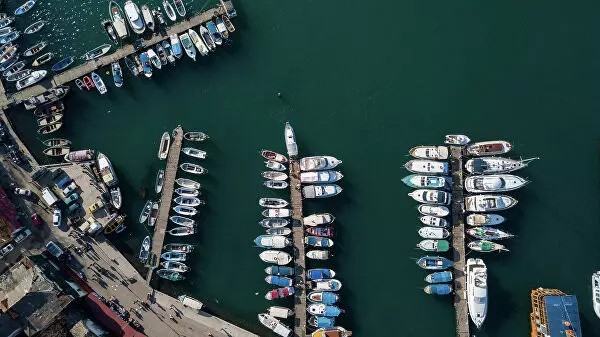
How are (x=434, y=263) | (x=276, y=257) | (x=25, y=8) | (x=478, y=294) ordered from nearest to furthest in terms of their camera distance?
(x=478, y=294) < (x=434, y=263) < (x=276, y=257) < (x=25, y=8)

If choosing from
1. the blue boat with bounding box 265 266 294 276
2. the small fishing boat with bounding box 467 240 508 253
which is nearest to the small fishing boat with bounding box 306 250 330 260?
the blue boat with bounding box 265 266 294 276

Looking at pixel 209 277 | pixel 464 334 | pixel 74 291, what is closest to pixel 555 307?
pixel 464 334

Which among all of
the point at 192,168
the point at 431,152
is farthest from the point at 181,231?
the point at 431,152

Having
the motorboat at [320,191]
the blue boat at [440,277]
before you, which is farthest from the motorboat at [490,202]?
the motorboat at [320,191]

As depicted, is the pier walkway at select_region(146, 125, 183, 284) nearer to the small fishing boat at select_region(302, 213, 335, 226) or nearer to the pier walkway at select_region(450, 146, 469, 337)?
the small fishing boat at select_region(302, 213, 335, 226)

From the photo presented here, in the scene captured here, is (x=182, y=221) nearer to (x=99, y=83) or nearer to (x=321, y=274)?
(x=321, y=274)

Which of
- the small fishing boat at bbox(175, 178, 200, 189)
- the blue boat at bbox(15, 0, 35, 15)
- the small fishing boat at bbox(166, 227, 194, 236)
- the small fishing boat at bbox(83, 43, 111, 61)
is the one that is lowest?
the small fishing boat at bbox(166, 227, 194, 236)
